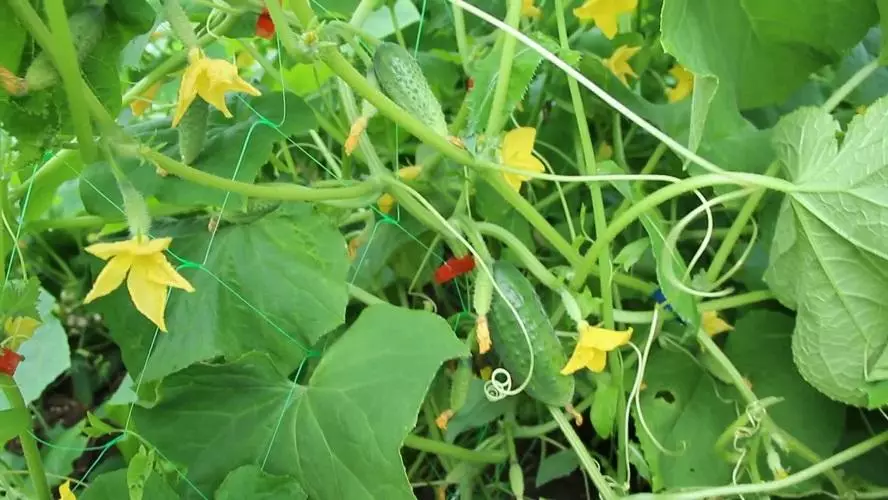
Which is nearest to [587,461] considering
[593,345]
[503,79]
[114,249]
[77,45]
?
[593,345]

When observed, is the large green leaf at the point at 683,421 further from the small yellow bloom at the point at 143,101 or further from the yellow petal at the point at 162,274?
the small yellow bloom at the point at 143,101

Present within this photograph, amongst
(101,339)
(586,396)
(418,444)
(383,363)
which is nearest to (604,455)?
(586,396)

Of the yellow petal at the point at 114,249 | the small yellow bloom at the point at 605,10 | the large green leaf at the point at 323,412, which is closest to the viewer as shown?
the yellow petal at the point at 114,249

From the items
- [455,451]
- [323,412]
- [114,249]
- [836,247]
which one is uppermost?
[114,249]

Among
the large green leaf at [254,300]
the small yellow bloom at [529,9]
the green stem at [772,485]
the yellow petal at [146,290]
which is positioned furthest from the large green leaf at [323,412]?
the small yellow bloom at [529,9]

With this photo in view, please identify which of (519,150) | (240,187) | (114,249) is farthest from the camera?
(519,150)

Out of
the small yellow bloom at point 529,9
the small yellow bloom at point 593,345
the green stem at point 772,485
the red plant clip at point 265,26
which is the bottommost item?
the green stem at point 772,485

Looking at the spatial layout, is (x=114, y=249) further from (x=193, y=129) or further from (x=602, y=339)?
(x=602, y=339)
